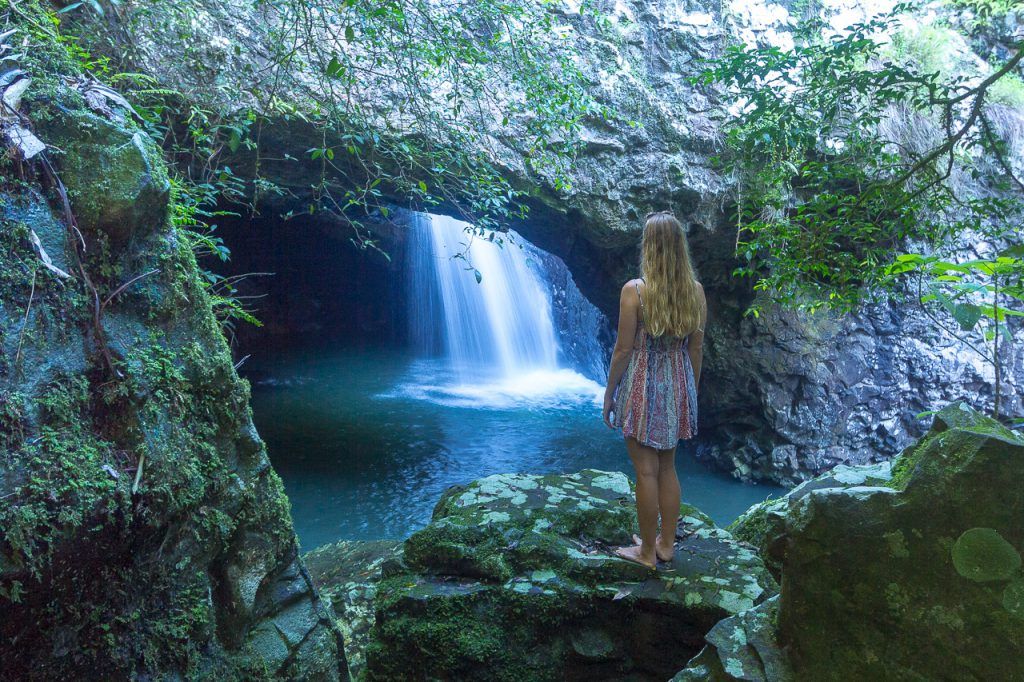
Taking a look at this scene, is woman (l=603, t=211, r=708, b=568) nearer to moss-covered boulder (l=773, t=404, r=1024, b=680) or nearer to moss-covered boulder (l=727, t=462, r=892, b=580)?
moss-covered boulder (l=727, t=462, r=892, b=580)

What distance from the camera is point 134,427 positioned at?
6.31 feet

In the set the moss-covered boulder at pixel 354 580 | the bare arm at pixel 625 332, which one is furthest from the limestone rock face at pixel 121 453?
the bare arm at pixel 625 332

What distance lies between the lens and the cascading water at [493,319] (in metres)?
13.1

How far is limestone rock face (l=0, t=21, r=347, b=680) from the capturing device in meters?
1.65

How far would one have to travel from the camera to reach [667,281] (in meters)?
2.72

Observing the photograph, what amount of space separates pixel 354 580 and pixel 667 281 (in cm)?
301

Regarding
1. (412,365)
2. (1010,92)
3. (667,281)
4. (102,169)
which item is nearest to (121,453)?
(102,169)

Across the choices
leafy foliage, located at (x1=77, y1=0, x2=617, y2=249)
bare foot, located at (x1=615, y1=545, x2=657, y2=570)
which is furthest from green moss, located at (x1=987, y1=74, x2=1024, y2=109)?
bare foot, located at (x1=615, y1=545, x2=657, y2=570)

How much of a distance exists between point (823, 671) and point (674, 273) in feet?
5.18

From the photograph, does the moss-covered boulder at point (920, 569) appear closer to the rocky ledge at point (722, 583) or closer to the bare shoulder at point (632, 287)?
the rocky ledge at point (722, 583)

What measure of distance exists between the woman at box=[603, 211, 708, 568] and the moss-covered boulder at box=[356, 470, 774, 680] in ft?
1.05

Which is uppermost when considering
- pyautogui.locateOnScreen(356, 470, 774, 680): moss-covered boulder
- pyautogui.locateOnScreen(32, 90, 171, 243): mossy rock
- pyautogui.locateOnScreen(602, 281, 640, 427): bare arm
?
pyautogui.locateOnScreen(32, 90, 171, 243): mossy rock

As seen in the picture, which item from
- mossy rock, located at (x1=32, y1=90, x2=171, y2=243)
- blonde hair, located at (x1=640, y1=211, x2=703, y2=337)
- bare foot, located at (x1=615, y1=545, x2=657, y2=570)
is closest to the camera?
mossy rock, located at (x1=32, y1=90, x2=171, y2=243)

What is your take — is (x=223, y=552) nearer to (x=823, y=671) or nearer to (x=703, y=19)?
(x=823, y=671)
